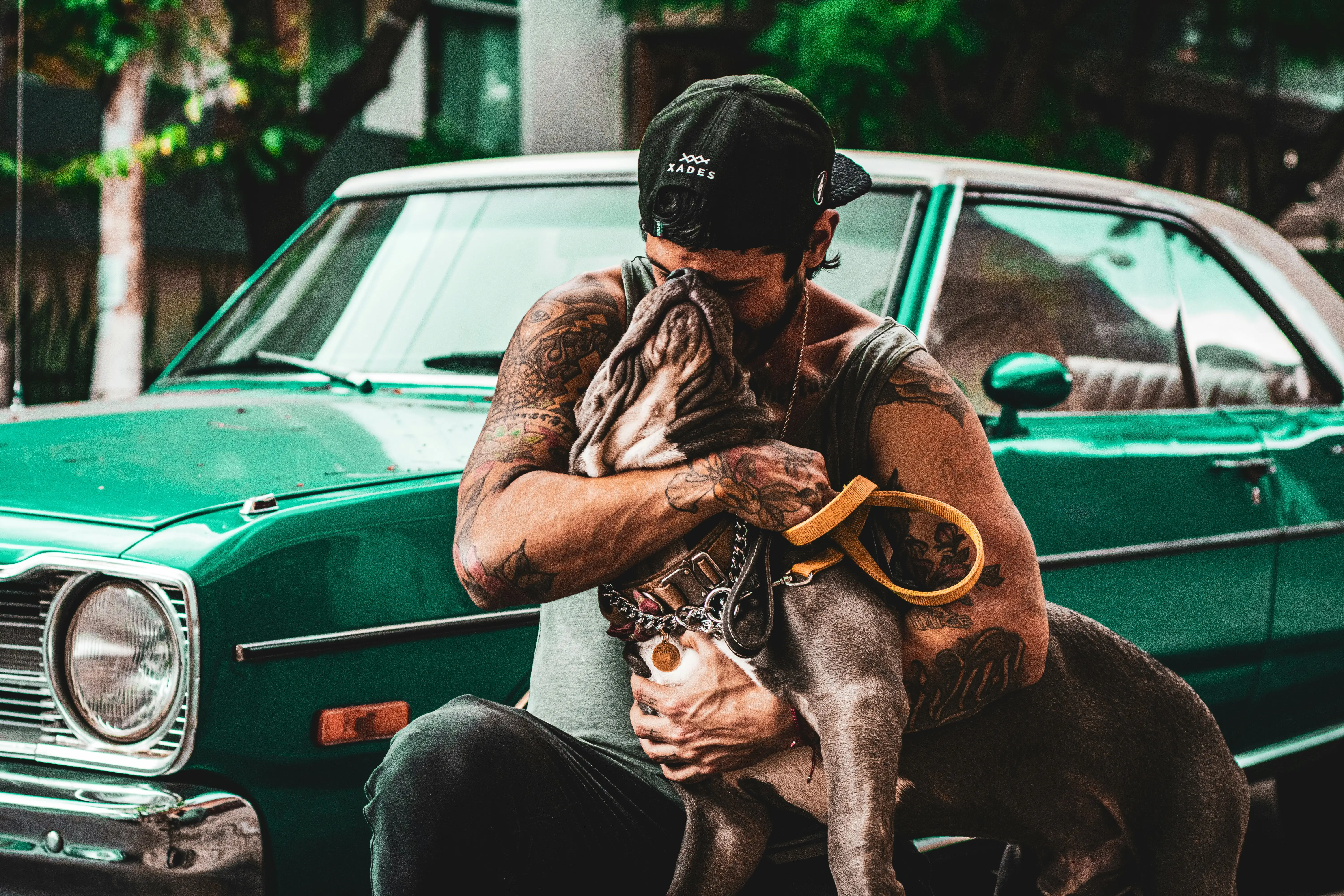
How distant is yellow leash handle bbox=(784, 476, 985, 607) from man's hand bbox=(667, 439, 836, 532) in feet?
0.07

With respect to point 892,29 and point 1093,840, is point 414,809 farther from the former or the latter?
point 892,29

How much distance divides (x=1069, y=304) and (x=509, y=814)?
8.18 ft

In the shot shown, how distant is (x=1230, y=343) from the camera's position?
411 centimetres

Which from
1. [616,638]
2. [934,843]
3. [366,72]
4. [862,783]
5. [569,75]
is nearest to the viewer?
[862,783]

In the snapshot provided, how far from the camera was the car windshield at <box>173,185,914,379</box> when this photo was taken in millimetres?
3270

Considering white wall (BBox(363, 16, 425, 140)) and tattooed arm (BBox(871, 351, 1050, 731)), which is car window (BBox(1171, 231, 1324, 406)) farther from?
white wall (BBox(363, 16, 425, 140))

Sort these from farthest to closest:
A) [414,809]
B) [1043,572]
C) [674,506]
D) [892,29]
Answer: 1. [892,29]
2. [1043,572]
3. [414,809]
4. [674,506]

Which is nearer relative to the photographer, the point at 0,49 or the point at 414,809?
the point at 414,809

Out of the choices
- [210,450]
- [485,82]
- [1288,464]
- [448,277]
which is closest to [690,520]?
[210,450]

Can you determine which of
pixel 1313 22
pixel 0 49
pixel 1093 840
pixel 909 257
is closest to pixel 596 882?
pixel 1093 840

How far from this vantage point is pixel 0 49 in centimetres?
749

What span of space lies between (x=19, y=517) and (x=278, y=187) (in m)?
7.82

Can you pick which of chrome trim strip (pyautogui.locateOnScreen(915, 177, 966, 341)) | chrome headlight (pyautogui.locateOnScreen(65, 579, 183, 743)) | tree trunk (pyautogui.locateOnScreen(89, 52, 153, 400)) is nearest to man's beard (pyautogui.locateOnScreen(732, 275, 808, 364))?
chrome headlight (pyautogui.locateOnScreen(65, 579, 183, 743))

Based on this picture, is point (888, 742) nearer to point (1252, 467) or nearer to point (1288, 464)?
point (1252, 467)
